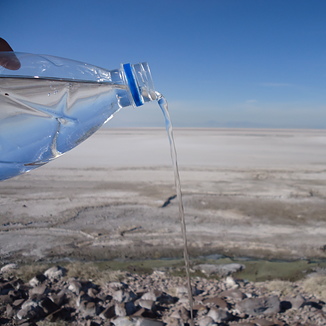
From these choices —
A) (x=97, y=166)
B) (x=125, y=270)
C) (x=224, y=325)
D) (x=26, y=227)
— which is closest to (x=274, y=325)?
(x=224, y=325)

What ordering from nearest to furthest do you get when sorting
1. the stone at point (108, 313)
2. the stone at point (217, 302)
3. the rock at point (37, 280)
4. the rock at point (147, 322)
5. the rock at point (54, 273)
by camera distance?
the rock at point (147, 322) → the stone at point (108, 313) → the stone at point (217, 302) → the rock at point (37, 280) → the rock at point (54, 273)

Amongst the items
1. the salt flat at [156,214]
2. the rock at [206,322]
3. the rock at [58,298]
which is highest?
the salt flat at [156,214]

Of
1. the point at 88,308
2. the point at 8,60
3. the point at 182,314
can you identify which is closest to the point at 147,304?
the point at 182,314

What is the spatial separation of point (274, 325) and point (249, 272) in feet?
2.68

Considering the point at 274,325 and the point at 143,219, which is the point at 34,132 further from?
the point at 143,219

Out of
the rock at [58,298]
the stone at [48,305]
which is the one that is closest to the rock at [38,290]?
the rock at [58,298]

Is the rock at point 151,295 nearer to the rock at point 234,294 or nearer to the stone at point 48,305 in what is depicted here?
the rock at point 234,294

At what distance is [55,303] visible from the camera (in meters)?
2.42

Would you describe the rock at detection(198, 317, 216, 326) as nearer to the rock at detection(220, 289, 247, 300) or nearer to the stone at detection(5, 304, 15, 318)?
the rock at detection(220, 289, 247, 300)

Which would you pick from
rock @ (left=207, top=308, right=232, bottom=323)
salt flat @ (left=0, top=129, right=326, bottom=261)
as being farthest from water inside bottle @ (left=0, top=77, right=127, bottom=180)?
salt flat @ (left=0, top=129, right=326, bottom=261)

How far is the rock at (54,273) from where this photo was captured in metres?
2.83

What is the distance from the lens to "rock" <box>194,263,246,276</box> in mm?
3000

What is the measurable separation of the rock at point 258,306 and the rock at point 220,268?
547mm

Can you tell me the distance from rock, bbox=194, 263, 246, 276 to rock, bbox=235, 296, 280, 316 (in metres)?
0.55
